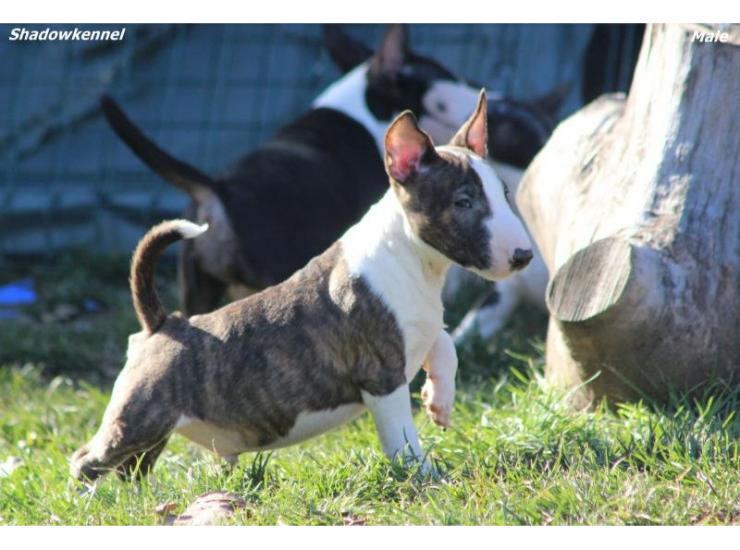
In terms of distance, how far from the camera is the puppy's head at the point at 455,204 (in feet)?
12.5

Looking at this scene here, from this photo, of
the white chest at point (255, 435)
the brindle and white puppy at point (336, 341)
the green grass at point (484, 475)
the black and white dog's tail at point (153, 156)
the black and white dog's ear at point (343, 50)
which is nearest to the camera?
the green grass at point (484, 475)

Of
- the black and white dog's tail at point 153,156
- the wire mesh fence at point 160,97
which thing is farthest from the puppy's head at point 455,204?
the wire mesh fence at point 160,97

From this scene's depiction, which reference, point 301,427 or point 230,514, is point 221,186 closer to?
point 301,427

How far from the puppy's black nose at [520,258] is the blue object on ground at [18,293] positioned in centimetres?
444

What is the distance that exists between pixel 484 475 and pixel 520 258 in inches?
25.4

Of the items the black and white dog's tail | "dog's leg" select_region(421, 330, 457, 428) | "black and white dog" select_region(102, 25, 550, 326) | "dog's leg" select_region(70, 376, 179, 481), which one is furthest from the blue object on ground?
"dog's leg" select_region(421, 330, 457, 428)

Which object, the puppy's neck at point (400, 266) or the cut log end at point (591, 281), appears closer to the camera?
the puppy's neck at point (400, 266)

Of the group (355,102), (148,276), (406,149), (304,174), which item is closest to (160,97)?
(355,102)

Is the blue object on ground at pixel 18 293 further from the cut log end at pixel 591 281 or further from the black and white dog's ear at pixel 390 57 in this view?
the cut log end at pixel 591 281

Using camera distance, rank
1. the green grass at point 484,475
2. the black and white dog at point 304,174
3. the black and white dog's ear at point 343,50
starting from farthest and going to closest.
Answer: the black and white dog's ear at point 343,50, the black and white dog at point 304,174, the green grass at point 484,475

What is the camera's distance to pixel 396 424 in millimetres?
3947

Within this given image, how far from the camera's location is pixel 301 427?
4082 millimetres

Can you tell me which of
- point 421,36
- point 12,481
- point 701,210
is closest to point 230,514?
point 12,481
